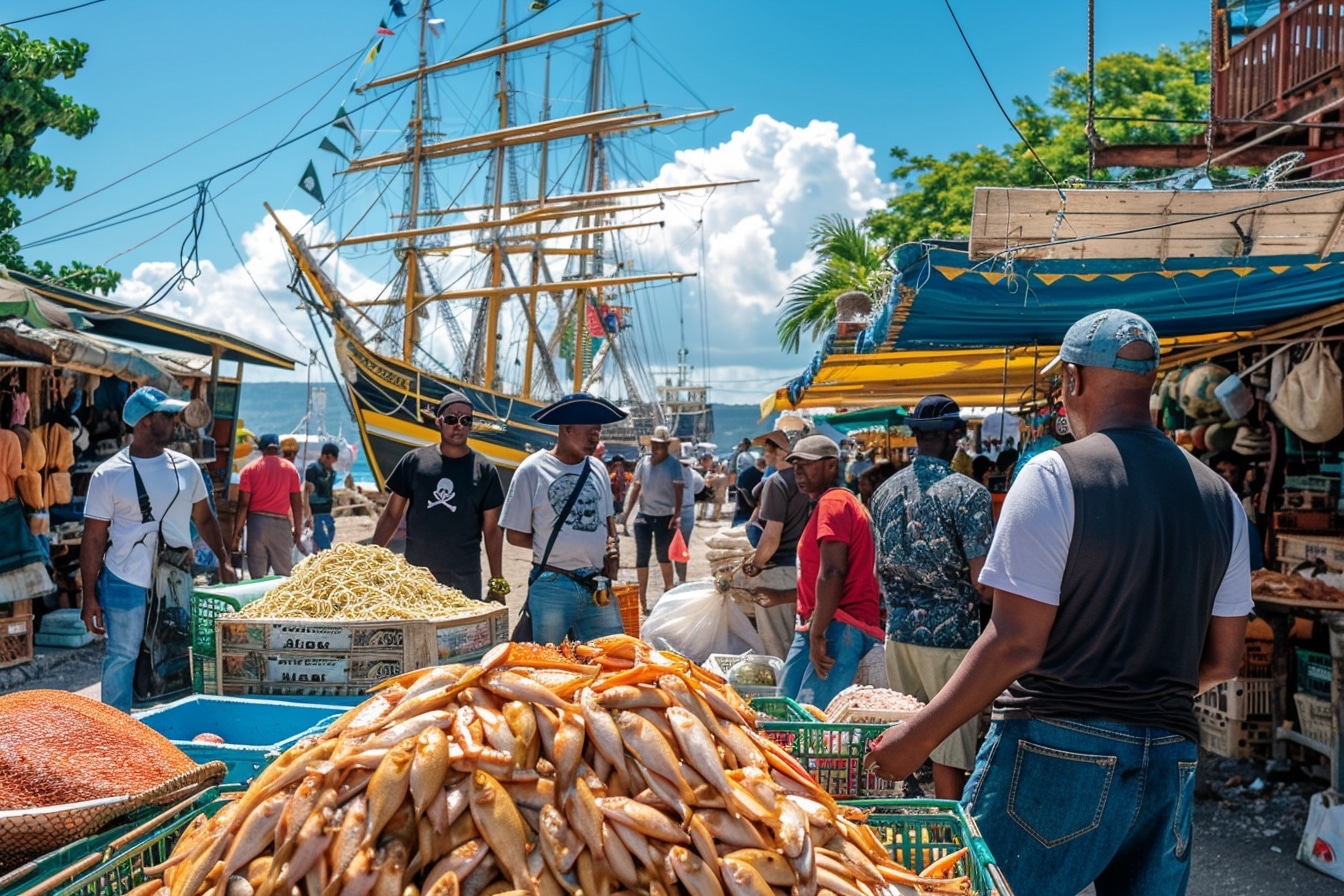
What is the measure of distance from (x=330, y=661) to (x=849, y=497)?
265cm

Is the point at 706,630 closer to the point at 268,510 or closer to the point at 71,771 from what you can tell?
the point at 71,771

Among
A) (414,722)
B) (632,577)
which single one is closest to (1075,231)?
(414,722)

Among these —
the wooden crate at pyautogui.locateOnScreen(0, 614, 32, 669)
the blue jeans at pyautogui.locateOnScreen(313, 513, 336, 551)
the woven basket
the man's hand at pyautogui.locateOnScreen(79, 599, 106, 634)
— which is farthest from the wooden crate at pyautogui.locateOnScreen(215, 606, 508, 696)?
the blue jeans at pyautogui.locateOnScreen(313, 513, 336, 551)

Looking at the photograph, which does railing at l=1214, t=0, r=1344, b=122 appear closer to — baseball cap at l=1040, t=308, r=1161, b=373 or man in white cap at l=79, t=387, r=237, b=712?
baseball cap at l=1040, t=308, r=1161, b=373

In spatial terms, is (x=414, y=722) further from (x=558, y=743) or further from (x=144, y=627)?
(x=144, y=627)

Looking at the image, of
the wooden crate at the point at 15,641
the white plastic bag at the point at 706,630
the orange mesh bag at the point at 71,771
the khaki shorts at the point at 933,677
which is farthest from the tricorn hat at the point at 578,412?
the wooden crate at the point at 15,641

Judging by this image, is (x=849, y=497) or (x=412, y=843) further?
(x=849, y=497)

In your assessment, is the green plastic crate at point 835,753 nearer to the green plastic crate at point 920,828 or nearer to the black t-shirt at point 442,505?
the green plastic crate at point 920,828

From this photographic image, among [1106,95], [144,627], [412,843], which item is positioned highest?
[1106,95]

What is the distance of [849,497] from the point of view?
530cm

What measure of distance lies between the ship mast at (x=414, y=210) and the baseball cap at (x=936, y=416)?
3298 centimetres

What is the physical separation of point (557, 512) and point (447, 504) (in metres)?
0.81

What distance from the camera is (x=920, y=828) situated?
8.08 ft

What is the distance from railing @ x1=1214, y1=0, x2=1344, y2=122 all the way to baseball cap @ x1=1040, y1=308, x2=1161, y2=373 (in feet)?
37.1
